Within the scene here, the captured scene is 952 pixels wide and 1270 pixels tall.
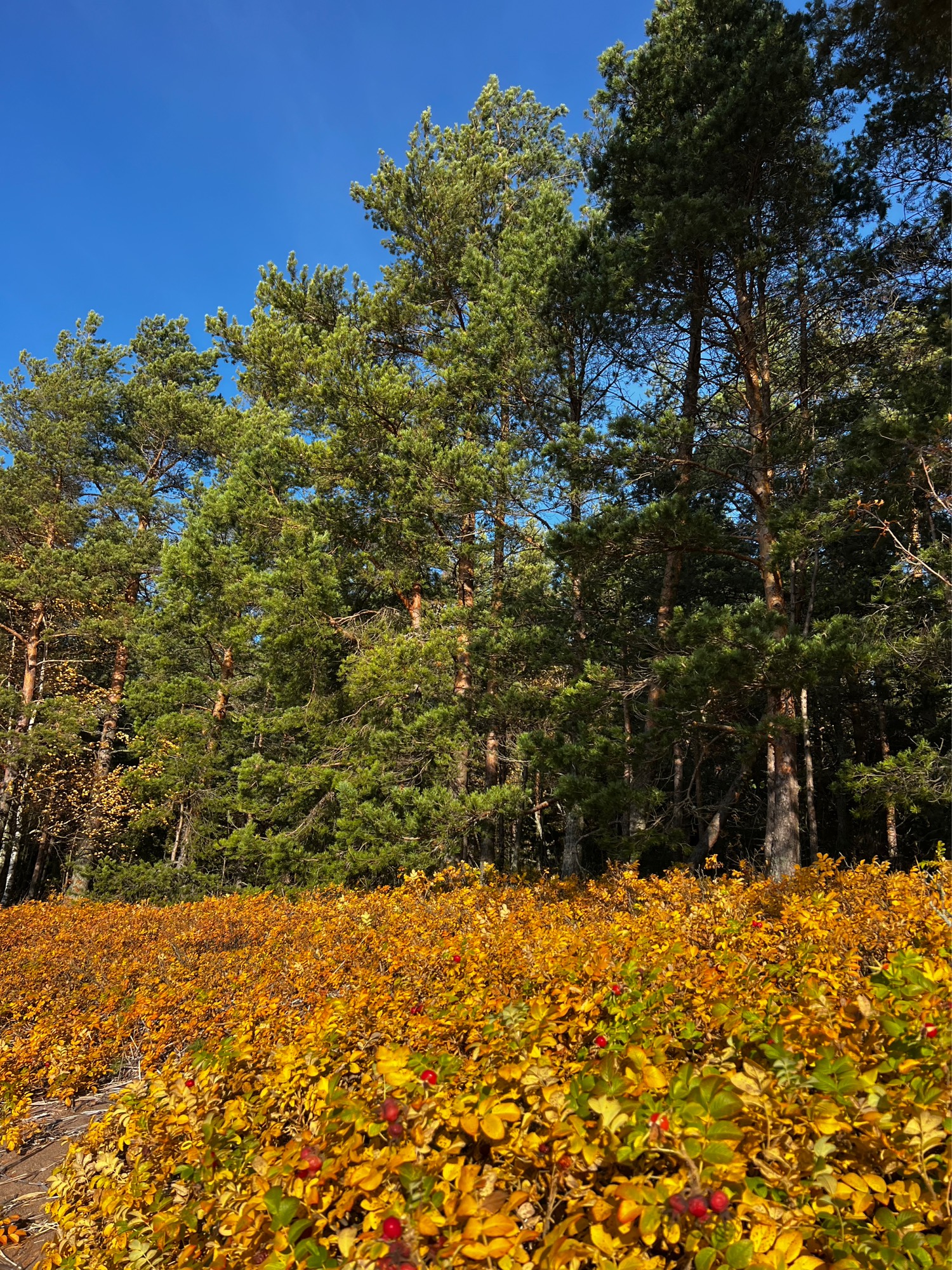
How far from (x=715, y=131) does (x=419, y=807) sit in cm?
904

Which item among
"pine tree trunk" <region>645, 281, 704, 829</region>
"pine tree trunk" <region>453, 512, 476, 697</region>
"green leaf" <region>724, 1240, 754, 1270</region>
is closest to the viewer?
"green leaf" <region>724, 1240, 754, 1270</region>

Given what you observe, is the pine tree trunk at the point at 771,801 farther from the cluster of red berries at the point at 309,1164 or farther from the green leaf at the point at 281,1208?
the green leaf at the point at 281,1208

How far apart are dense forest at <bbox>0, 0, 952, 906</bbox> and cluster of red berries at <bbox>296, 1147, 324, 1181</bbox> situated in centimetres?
478

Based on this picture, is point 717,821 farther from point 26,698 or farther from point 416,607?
point 26,698

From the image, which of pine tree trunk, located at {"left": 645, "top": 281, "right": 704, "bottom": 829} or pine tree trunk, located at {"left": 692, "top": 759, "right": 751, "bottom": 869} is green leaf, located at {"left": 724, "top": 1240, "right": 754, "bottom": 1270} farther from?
pine tree trunk, located at {"left": 692, "top": 759, "right": 751, "bottom": 869}

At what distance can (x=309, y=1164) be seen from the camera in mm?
1550

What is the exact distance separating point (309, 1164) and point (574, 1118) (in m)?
0.62

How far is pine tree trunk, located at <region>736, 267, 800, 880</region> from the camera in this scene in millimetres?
7195

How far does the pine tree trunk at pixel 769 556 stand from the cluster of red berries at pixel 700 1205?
607 cm

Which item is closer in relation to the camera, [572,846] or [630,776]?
[630,776]

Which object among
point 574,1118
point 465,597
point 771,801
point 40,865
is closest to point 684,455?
point 771,801

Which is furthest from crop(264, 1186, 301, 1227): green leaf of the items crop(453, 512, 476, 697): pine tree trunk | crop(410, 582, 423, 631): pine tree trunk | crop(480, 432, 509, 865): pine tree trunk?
crop(410, 582, 423, 631): pine tree trunk

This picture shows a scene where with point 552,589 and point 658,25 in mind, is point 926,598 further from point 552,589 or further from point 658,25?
point 658,25

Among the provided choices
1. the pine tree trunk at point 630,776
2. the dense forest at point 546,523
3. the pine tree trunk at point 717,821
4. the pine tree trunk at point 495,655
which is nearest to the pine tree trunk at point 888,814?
the dense forest at point 546,523
